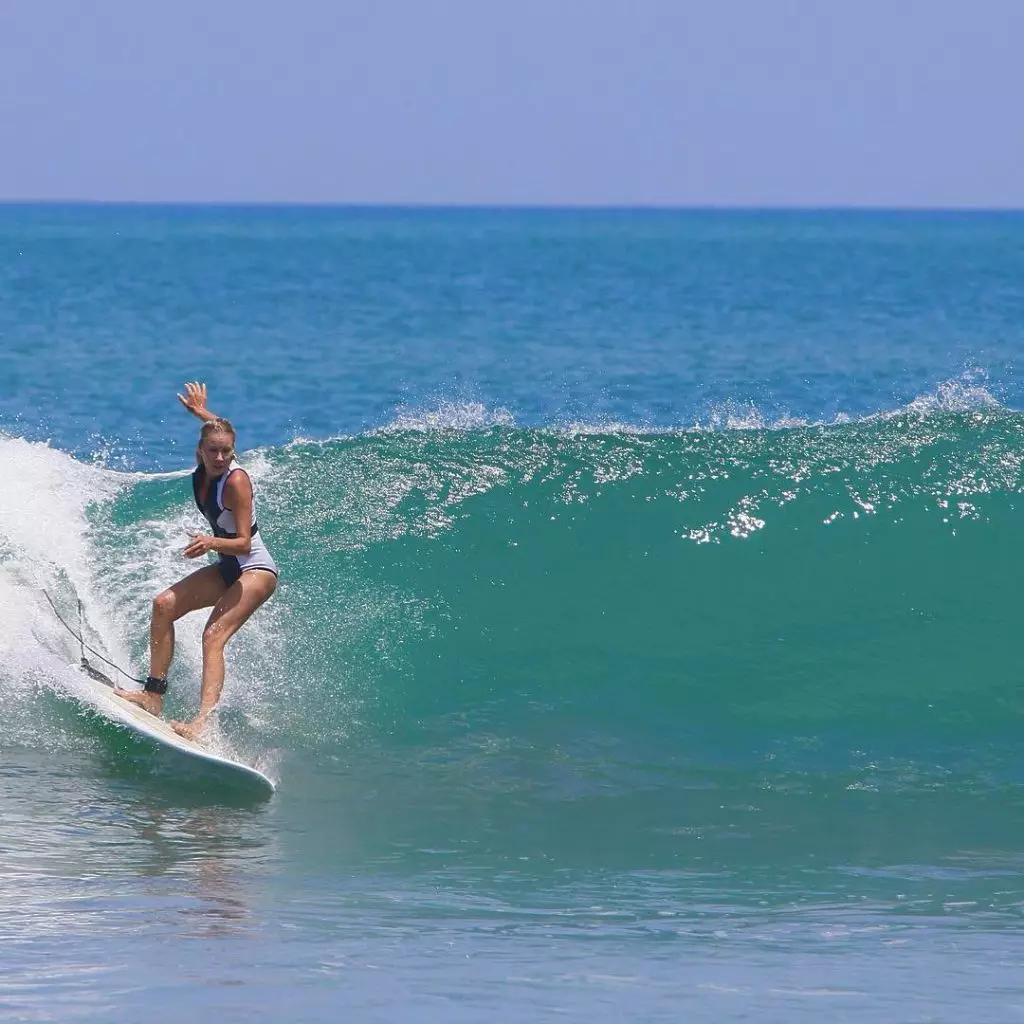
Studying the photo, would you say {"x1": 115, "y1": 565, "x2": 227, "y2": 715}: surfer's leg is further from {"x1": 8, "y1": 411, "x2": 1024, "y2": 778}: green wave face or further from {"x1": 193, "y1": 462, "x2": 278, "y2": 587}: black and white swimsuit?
{"x1": 8, "y1": 411, "x2": 1024, "y2": 778}: green wave face

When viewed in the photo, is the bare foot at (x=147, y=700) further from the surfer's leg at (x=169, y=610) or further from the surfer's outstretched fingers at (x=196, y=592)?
the surfer's outstretched fingers at (x=196, y=592)

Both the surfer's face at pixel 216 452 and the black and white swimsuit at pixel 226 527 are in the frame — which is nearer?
the surfer's face at pixel 216 452

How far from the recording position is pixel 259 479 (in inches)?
495

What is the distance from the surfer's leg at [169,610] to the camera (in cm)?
861

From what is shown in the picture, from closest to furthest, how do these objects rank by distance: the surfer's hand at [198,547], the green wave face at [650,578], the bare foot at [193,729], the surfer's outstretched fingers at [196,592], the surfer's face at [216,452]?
the surfer's hand at [198,547] < the surfer's face at [216,452] < the bare foot at [193,729] < the surfer's outstretched fingers at [196,592] < the green wave face at [650,578]

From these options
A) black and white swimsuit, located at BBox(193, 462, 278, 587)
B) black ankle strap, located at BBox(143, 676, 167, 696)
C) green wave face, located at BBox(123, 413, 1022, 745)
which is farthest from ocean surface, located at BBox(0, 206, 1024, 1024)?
black and white swimsuit, located at BBox(193, 462, 278, 587)

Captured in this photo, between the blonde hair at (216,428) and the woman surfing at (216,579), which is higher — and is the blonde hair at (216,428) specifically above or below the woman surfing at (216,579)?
above

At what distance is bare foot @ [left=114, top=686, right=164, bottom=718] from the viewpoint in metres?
8.70

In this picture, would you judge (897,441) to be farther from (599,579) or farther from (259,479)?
(259,479)

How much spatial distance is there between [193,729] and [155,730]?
0.21 metres

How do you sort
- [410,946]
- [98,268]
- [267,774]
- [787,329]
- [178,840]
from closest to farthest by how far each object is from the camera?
[410,946], [178,840], [267,774], [787,329], [98,268]

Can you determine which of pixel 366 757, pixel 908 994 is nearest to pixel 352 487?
pixel 366 757

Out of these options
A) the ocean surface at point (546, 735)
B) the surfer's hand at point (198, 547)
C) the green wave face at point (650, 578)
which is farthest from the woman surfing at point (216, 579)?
the green wave face at point (650, 578)

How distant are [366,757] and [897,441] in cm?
568
